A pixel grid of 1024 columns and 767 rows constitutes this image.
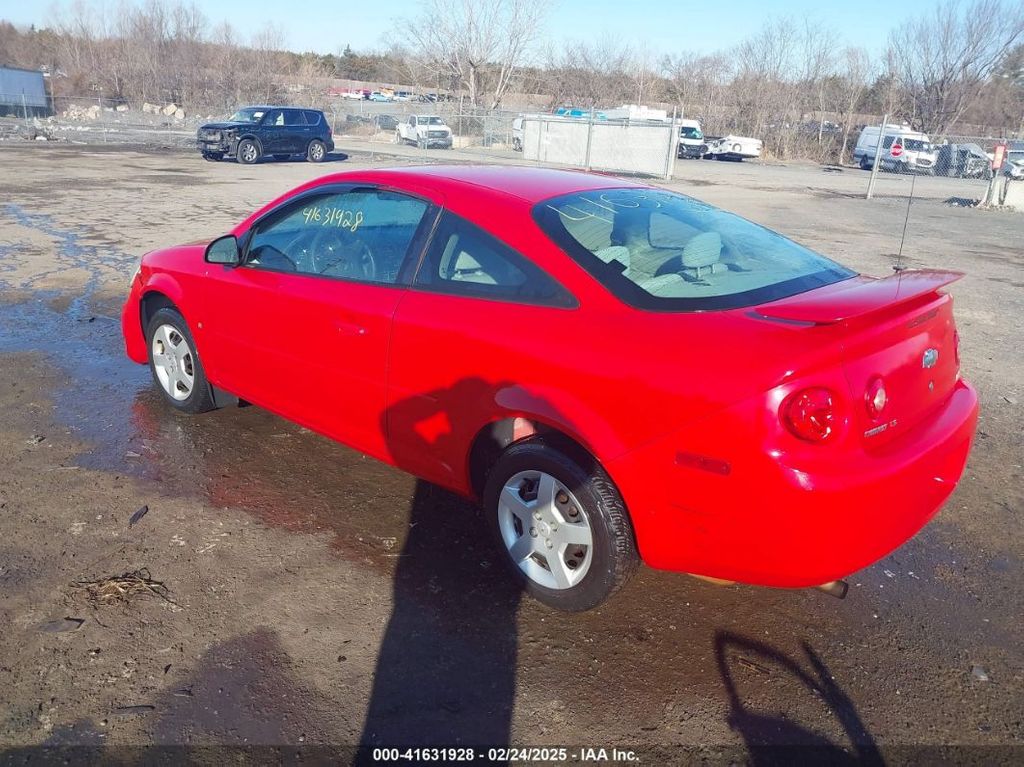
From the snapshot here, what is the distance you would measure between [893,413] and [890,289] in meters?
0.53

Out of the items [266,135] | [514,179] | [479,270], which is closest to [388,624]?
[479,270]

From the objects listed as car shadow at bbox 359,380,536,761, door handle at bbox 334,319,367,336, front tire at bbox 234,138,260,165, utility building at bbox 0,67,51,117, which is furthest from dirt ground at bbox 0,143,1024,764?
utility building at bbox 0,67,51,117

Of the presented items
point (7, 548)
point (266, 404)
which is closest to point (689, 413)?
point (266, 404)

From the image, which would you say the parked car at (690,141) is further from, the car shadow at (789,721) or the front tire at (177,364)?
the car shadow at (789,721)

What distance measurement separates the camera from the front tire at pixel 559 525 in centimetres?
287

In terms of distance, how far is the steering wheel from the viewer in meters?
3.73

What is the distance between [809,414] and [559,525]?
101 cm

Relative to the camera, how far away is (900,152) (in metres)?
30.2

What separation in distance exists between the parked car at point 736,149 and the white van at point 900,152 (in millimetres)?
4983

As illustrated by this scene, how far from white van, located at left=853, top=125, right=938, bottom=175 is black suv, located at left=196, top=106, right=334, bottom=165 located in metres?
20.2

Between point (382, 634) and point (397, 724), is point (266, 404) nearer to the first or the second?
point (382, 634)

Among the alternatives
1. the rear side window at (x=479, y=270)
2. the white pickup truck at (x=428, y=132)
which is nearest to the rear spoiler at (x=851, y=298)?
the rear side window at (x=479, y=270)

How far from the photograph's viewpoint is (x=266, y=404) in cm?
430

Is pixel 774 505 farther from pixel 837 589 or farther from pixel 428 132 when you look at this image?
pixel 428 132
